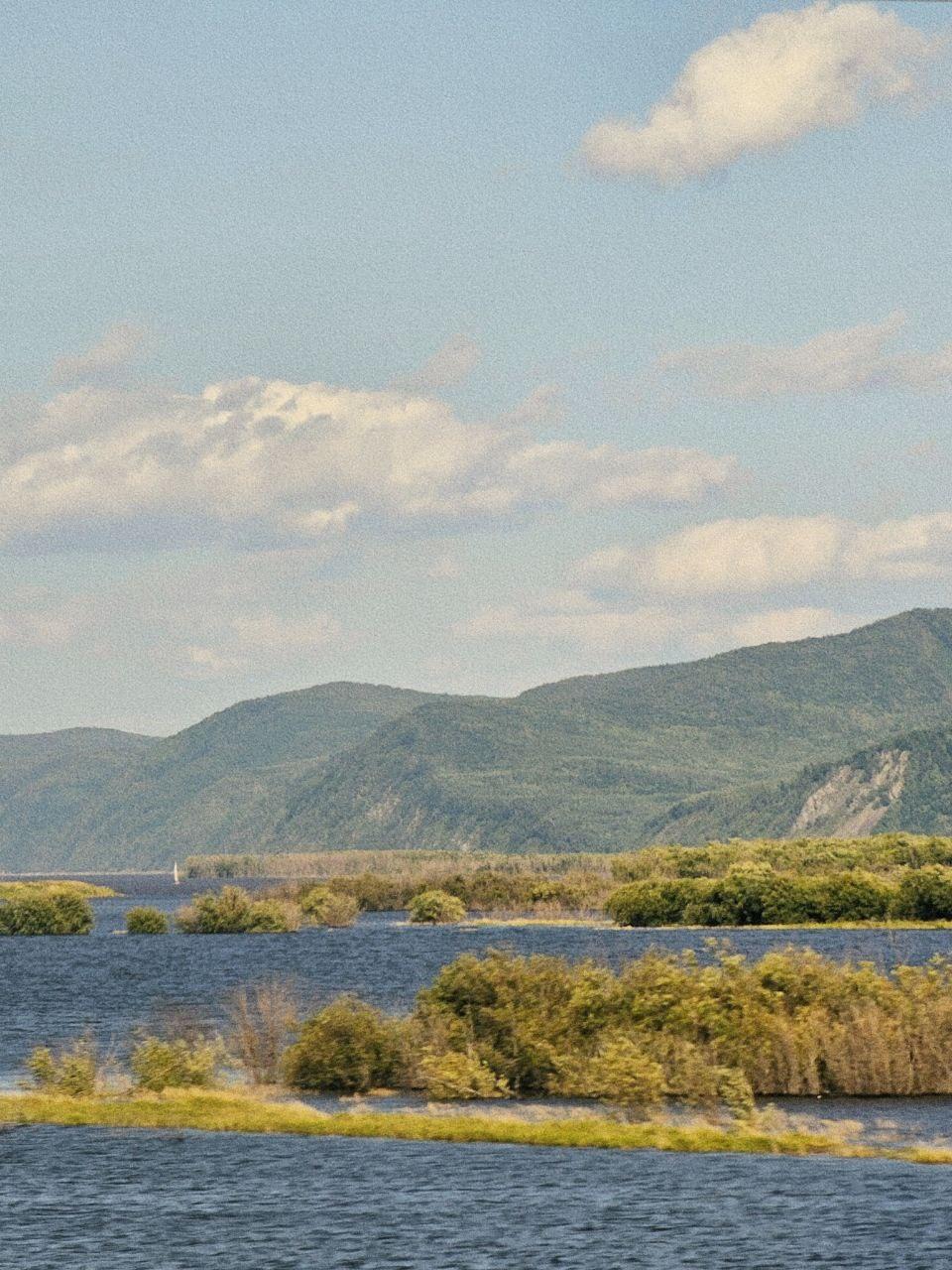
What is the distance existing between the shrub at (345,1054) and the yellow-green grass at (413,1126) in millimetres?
2587

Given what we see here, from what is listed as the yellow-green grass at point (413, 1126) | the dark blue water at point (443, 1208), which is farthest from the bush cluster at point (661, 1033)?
the dark blue water at point (443, 1208)

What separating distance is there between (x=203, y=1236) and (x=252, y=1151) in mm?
8748

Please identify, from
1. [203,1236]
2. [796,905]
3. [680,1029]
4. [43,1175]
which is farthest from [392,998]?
[796,905]

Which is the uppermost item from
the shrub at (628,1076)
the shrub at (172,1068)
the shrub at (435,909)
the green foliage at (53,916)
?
the green foliage at (53,916)

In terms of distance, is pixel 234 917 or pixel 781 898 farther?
pixel 234 917

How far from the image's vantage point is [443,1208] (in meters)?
37.7

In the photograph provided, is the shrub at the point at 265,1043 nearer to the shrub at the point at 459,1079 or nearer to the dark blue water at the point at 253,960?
the shrub at the point at 459,1079

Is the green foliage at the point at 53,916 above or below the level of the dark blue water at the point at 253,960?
above

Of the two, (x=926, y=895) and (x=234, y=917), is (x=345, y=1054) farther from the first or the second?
(x=234, y=917)

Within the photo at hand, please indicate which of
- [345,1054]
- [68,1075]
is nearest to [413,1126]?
[345,1054]

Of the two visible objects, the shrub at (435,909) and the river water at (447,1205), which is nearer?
the river water at (447,1205)

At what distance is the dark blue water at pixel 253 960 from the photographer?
284 feet

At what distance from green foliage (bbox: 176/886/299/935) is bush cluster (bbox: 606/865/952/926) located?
30.2m

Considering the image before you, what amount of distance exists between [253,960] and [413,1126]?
87.0 m
